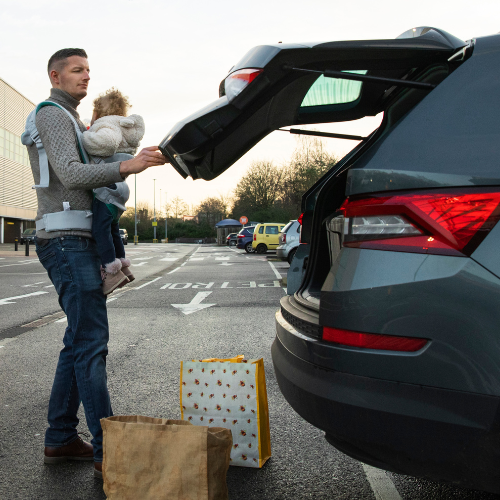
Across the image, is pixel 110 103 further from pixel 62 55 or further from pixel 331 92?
pixel 331 92

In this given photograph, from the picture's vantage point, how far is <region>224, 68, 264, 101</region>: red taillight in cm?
200

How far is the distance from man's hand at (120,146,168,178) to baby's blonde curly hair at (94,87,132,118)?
48cm

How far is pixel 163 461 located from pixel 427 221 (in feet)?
4.57

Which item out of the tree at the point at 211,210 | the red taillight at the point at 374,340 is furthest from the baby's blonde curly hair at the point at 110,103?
the tree at the point at 211,210

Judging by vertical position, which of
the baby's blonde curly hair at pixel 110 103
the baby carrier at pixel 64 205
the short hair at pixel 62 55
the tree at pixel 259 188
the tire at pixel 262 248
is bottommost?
the tire at pixel 262 248

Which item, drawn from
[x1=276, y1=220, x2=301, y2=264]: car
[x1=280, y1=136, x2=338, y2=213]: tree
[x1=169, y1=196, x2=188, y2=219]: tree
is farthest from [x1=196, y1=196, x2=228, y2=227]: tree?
[x1=276, y1=220, x2=301, y2=264]: car

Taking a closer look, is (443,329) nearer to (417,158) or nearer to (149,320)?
(417,158)

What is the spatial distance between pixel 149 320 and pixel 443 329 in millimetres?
6554

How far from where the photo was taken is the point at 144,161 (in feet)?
7.96

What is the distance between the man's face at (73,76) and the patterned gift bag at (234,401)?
1.52 m

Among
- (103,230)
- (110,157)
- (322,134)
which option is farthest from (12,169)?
(322,134)

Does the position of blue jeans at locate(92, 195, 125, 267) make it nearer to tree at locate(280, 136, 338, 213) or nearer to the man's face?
the man's face

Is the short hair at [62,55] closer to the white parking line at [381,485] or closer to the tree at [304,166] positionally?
the white parking line at [381,485]

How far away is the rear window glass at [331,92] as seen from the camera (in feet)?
9.19
